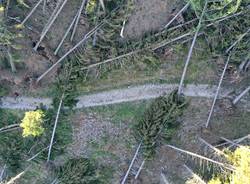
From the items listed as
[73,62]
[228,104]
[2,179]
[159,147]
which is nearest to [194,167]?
[159,147]

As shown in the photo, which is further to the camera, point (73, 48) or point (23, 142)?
point (23, 142)

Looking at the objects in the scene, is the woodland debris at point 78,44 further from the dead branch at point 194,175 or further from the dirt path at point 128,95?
the dead branch at point 194,175

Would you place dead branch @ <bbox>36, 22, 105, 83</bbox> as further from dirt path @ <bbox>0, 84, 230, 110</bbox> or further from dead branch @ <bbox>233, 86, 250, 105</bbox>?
dead branch @ <bbox>233, 86, 250, 105</bbox>

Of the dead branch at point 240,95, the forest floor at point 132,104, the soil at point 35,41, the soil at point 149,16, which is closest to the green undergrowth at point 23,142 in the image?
the forest floor at point 132,104

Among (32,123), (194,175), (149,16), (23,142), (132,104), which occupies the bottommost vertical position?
(194,175)

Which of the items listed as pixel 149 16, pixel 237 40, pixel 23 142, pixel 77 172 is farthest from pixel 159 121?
pixel 23 142

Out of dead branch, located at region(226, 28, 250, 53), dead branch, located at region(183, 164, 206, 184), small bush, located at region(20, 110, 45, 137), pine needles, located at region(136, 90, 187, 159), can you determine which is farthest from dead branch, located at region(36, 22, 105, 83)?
dead branch, located at region(183, 164, 206, 184)

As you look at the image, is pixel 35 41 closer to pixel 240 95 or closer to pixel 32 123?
pixel 32 123
